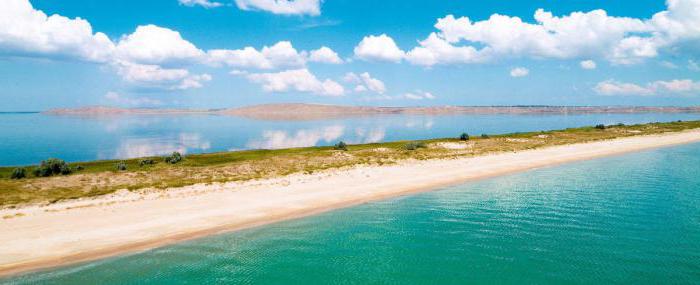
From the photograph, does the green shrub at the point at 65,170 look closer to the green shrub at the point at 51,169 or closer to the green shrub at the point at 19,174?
the green shrub at the point at 51,169

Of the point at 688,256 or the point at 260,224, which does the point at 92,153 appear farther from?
the point at 688,256

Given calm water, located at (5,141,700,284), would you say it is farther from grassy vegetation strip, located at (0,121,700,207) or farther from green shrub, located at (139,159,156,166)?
green shrub, located at (139,159,156,166)

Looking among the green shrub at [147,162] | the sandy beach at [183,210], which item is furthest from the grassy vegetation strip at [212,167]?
the sandy beach at [183,210]

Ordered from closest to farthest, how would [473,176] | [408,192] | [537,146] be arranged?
[408,192] → [473,176] → [537,146]

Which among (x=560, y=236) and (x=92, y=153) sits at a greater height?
(x=92, y=153)

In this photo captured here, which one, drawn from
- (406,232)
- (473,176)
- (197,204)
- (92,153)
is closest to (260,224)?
(197,204)

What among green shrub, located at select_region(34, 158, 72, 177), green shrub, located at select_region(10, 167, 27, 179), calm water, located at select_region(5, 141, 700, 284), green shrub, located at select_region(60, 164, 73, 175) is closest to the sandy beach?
calm water, located at select_region(5, 141, 700, 284)
